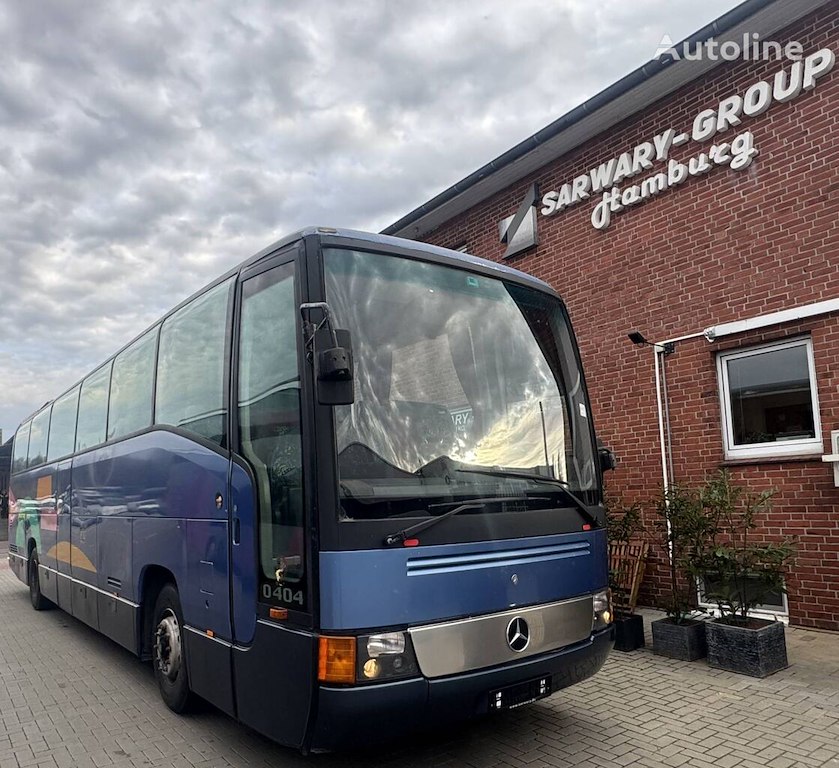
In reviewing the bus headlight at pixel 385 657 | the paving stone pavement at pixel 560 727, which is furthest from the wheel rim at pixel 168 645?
the bus headlight at pixel 385 657

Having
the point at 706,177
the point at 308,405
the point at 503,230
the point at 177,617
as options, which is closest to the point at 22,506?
the point at 177,617

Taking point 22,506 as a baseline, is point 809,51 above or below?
above

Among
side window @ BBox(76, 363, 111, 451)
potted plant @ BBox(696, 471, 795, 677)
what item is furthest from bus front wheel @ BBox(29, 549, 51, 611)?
potted plant @ BBox(696, 471, 795, 677)

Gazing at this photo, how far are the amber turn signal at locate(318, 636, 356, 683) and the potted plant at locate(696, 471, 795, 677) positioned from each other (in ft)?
12.4

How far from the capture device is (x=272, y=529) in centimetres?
359

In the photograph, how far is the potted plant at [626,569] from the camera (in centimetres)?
638

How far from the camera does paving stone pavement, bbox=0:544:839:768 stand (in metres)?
4.02

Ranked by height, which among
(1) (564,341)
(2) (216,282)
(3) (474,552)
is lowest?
(3) (474,552)

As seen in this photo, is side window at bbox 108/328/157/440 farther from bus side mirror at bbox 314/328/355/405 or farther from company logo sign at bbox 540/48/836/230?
company logo sign at bbox 540/48/836/230

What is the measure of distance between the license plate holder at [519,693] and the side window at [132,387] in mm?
3663

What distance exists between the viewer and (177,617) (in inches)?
190

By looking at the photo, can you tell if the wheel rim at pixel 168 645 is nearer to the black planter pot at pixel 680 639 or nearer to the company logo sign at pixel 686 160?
the black planter pot at pixel 680 639

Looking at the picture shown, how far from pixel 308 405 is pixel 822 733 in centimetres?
369

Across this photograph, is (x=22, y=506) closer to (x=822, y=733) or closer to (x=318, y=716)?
(x=318, y=716)
